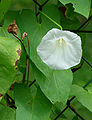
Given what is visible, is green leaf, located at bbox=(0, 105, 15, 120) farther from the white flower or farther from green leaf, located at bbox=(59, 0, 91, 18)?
green leaf, located at bbox=(59, 0, 91, 18)

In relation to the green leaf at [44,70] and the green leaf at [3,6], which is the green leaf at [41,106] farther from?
the green leaf at [3,6]

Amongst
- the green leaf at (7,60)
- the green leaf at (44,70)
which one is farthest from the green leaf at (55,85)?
the green leaf at (7,60)

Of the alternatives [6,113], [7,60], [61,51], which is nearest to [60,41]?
[61,51]

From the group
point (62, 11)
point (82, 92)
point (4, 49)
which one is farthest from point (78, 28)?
point (4, 49)

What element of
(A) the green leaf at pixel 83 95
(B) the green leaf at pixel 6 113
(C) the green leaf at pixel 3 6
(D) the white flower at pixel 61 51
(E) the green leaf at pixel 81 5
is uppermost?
(C) the green leaf at pixel 3 6

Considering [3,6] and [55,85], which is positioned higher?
[3,6]

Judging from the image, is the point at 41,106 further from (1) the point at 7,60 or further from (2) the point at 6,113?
(1) the point at 7,60
